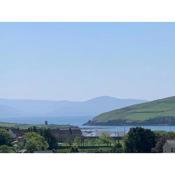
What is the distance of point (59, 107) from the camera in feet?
9.68

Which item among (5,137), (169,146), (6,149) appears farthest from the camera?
(5,137)

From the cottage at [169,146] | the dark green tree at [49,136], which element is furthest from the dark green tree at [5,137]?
the cottage at [169,146]

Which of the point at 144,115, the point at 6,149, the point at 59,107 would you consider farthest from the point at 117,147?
the point at 6,149

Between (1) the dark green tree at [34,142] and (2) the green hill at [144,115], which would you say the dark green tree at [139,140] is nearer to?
(2) the green hill at [144,115]

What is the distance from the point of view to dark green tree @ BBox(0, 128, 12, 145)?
9.41ft

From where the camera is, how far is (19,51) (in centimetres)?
314

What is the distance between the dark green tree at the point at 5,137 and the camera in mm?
2867

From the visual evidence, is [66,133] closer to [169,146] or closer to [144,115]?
[144,115]

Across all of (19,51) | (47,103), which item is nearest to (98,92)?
(47,103)

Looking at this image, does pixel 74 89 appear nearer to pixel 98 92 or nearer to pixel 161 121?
pixel 98 92

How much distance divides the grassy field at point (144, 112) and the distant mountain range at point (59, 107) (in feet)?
0.14

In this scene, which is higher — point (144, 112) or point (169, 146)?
point (144, 112)

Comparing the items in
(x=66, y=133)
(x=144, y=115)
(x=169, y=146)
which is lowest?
(x=169, y=146)

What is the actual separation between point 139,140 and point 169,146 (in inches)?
9.9
